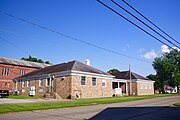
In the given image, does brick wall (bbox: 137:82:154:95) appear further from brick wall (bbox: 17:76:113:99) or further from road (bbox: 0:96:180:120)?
road (bbox: 0:96:180:120)

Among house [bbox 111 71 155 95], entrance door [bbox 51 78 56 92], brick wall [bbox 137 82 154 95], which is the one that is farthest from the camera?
brick wall [bbox 137 82 154 95]

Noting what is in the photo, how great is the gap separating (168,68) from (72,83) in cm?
5071

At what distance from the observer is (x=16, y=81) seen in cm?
4509

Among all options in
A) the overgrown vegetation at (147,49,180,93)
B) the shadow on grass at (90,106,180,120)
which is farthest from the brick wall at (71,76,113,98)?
the overgrown vegetation at (147,49,180,93)

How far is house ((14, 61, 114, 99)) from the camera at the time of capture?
99.9 feet

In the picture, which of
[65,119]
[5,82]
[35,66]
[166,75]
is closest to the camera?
[65,119]

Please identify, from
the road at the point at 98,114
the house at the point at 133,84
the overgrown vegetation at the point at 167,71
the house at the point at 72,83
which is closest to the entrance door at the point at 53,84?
the house at the point at 72,83

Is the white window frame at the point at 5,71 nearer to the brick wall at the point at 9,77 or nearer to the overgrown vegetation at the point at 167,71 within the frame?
the brick wall at the point at 9,77

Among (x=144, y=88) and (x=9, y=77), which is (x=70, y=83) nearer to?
(x=144, y=88)

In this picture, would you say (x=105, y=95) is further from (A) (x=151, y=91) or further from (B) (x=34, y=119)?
(B) (x=34, y=119)

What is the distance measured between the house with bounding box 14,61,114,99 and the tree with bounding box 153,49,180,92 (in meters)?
40.5

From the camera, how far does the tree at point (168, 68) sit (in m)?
70.4

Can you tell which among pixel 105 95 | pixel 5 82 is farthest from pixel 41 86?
pixel 5 82

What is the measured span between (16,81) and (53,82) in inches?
601
